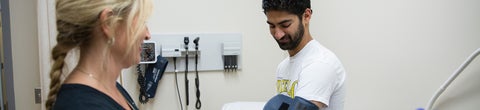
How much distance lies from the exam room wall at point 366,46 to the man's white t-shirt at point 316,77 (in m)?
0.36

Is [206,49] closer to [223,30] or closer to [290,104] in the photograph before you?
[223,30]

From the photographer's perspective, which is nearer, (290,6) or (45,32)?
(290,6)

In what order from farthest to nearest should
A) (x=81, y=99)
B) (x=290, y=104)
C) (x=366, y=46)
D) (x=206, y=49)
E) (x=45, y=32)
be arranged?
(x=206, y=49)
(x=45, y=32)
(x=366, y=46)
(x=290, y=104)
(x=81, y=99)

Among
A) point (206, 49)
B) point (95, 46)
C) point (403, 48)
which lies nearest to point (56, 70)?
point (95, 46)

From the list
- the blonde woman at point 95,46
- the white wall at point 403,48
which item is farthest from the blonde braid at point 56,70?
the white wall at point 403,48

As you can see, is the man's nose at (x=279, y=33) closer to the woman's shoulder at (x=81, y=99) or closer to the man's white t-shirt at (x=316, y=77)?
the man's white t-shirt at (x=316, y=77)

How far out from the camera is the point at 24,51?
202 cm

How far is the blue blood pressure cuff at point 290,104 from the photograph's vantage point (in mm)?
990

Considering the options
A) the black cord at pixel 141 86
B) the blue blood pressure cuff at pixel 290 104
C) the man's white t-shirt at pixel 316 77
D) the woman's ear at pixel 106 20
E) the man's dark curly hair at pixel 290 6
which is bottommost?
the black cord at pixel 141 86

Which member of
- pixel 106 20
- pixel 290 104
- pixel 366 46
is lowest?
pixel 290 104

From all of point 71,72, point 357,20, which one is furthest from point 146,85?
point 71,72

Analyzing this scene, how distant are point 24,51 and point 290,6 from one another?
5.26ft

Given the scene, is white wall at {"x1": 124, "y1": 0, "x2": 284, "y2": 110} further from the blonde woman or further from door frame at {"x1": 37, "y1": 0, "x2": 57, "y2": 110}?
the blonde woman

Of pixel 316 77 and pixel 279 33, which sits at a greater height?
pixel 279 33
